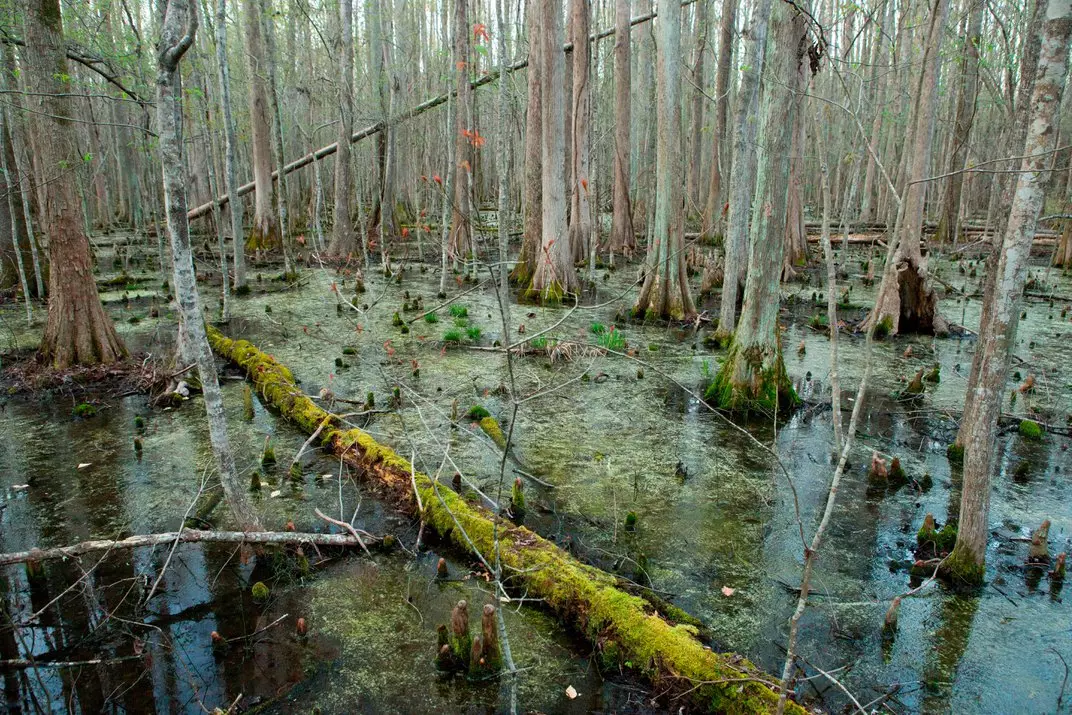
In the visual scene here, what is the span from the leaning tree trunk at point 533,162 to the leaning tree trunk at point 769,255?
19.6 ft

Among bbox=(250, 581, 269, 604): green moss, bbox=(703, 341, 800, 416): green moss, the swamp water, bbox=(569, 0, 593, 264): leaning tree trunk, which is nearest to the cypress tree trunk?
bbox=(569, 0, 593, 264): leaning tree trunk

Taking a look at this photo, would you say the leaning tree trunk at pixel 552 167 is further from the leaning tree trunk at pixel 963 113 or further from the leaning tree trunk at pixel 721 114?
the leaning tree trunk at pixel 963 113

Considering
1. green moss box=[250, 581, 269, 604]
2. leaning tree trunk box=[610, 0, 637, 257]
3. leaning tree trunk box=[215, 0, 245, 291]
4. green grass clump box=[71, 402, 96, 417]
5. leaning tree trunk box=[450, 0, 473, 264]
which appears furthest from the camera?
leaning tree trunk box=[610, 0, 637, 257]

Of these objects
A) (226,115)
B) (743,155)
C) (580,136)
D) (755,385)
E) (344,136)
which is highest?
(344,136)

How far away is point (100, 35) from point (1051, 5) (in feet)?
43.5

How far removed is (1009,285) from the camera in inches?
134

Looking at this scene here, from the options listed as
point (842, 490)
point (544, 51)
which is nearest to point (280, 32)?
point (544, 51)

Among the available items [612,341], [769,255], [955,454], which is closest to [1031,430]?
[955,454]

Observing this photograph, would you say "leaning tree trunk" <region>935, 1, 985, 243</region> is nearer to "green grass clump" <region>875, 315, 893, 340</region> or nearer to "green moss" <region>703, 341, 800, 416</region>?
"green grass clump" <region>875, 315, 893, 340</region>

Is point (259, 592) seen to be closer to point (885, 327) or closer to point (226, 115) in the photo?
point (226, 115)

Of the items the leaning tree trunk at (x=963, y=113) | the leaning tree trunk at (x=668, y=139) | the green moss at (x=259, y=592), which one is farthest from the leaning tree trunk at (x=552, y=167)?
the green moss at (x=259, y=592)

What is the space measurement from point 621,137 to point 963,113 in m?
7.20

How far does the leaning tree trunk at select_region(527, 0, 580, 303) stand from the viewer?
1108 cm

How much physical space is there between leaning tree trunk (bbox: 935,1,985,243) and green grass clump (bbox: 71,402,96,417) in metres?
11.5
